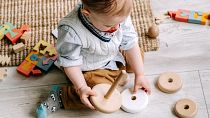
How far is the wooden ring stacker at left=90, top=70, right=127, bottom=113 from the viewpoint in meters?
0.93

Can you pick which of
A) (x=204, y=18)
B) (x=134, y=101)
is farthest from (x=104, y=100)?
(x=204, y=18)

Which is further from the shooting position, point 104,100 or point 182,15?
point 182,15

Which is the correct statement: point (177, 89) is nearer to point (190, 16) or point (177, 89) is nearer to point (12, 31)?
point (190, 16)

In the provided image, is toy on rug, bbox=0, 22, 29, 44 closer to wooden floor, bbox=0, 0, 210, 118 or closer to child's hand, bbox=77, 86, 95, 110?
wooden floor, bbox=0, 0, 210, 118

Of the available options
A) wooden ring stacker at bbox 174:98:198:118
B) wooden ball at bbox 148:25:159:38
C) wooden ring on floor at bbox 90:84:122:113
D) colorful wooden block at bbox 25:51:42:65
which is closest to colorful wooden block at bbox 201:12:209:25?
wooden ball at bbox 148:25:159:38

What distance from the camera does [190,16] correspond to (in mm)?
1184

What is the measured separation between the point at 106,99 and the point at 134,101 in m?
0.11

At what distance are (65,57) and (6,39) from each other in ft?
1.04

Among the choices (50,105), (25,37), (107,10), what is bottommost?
(50,105)

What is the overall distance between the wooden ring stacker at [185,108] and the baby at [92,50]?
9 cm

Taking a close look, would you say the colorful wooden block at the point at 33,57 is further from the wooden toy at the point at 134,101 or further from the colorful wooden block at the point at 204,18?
the colorful wooden block at the point at 204,18

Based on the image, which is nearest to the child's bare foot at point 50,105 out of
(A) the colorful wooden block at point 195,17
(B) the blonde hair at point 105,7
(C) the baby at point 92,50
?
(C) the baby at point 92,50

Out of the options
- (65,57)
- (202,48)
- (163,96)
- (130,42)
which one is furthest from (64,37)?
(202,48)

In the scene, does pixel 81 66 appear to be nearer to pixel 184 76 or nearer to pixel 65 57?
pixel 65 57
